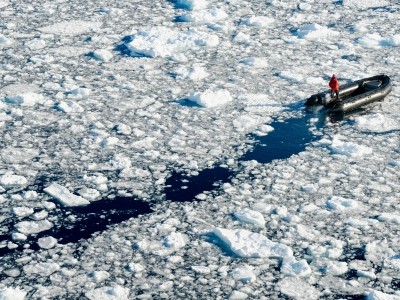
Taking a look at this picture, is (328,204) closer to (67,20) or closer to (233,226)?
(233,226)

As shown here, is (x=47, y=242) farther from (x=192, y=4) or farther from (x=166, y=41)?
(x=192, y=4)

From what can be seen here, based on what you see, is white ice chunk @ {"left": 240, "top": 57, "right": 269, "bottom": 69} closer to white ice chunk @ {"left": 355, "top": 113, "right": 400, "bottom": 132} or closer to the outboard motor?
the outboard motor

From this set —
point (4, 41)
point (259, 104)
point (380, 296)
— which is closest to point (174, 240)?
point (380, 296)

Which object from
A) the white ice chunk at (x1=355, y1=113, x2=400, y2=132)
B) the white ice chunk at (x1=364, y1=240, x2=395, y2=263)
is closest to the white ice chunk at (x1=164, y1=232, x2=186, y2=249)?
the white ice chunk at (x1=364, y1=240, x2=395, y2=263)

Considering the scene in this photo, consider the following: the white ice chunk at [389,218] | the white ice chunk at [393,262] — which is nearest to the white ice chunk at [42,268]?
the white ice chunk at [393,262]

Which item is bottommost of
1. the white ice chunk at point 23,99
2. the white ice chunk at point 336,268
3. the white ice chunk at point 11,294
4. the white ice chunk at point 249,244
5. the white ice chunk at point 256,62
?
the white ice chunk at point 23,99

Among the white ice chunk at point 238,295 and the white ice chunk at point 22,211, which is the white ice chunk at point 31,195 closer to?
the white ice chunk at point 22,211
